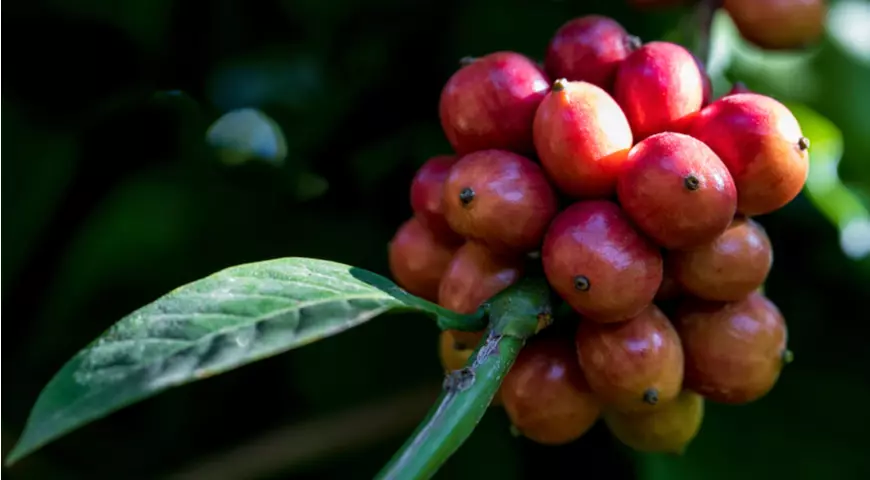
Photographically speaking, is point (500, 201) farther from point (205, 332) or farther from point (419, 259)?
point (205, 332)

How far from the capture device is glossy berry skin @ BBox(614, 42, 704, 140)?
1119 millimetres

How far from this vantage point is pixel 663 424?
1.17 meters

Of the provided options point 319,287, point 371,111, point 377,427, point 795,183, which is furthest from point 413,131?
point 319,287

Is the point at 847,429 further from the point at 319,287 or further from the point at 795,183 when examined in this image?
the point at 319,287

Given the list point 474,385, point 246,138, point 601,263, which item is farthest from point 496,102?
point 246,138

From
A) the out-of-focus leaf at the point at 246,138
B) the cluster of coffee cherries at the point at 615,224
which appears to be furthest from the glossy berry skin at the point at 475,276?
the out-of-focus leaf at the point at 246,138

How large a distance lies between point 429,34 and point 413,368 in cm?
65

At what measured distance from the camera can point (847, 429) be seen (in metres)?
1.74

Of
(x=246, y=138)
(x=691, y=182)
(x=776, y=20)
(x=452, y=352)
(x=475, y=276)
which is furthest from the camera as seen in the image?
(x=246, y=138)

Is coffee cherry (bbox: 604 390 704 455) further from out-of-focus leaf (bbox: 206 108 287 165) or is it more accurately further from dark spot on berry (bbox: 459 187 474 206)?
out-of-focus leaf (bbox: 206 108 287 165)

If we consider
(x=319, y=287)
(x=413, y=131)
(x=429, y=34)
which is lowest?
(x=413, y=131)

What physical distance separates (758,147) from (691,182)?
0.43 ft

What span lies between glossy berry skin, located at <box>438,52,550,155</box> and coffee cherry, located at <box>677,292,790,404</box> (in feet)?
0.92

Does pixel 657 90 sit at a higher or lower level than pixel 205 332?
lower
